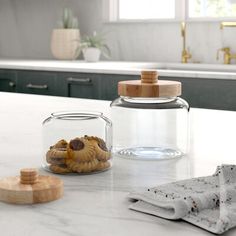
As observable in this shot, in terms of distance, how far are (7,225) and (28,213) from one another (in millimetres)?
63

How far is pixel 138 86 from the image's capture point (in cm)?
124

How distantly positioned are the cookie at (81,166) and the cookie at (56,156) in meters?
0.01

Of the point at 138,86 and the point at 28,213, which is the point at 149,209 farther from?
the point at 138,86

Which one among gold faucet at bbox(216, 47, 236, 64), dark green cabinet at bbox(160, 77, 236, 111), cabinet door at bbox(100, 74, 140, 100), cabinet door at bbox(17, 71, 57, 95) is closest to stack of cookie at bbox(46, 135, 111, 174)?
dark green cabinet at bbox(160, 77, 236, 111)

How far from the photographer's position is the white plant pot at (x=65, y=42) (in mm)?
4949

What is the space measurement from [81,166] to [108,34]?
3949mm

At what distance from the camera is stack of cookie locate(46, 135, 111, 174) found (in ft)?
3.70

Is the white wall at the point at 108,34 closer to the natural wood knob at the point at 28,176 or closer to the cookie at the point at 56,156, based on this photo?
the cookie at the point at 56,156

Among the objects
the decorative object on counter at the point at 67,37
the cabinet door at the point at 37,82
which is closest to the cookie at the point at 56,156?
the cabinet door at the point at 37,82

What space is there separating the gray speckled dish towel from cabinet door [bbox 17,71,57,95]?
340 centimetres

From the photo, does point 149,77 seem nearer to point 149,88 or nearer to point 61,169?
point 149,88

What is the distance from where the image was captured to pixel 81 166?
45.0 inches

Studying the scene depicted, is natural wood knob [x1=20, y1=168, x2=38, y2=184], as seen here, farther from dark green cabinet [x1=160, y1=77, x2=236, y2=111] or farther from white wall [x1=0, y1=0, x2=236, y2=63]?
white wall [x1=0, y1=0, x2=236, y2=63]

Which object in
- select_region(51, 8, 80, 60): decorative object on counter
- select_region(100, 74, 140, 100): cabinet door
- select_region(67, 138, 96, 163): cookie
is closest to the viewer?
select_region(67, 138, 96, 163): cookie
